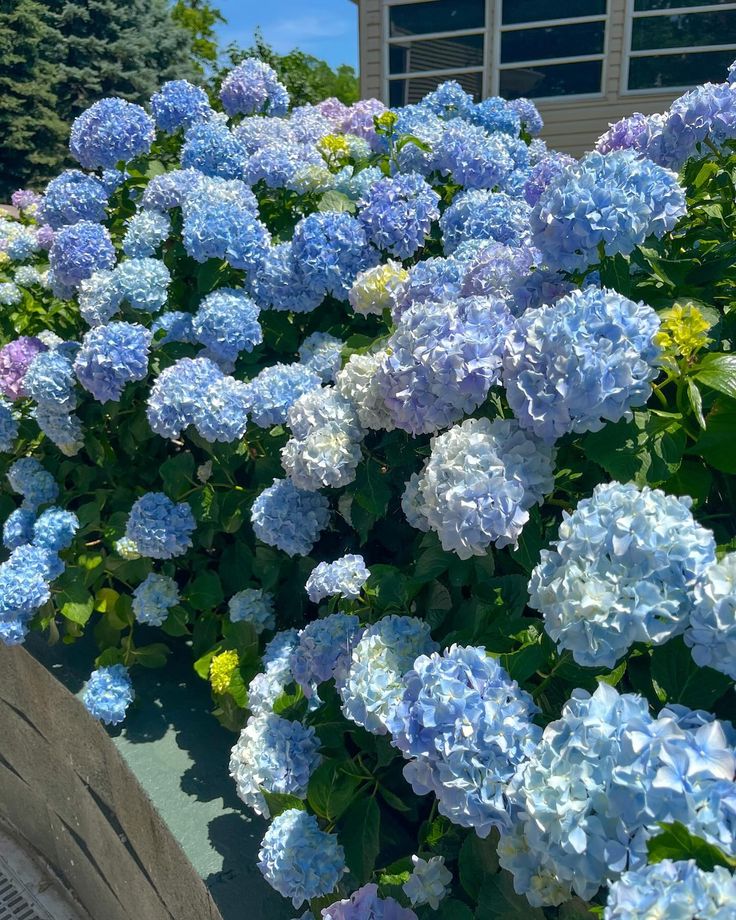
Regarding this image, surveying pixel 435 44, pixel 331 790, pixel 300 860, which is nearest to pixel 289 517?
pixel 331 790

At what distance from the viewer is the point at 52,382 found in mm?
2250

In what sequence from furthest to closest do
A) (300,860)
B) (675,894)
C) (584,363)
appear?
(300,860), (584,363), (675,894)

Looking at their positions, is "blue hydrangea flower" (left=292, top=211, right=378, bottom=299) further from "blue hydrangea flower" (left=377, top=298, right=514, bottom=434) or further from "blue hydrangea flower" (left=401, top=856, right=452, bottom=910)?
"blue hydrangea flower" (left=401, top=856, right=452, bottom=910)

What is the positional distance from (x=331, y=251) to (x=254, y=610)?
916 mm

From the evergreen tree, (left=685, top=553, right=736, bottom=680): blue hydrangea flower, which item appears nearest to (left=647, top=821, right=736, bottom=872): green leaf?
(left=685, top=553, right=736, bottom=680): blue hydrangea flower

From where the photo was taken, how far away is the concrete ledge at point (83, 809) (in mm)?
1714

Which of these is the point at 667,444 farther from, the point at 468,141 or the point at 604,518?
the point at 468,141

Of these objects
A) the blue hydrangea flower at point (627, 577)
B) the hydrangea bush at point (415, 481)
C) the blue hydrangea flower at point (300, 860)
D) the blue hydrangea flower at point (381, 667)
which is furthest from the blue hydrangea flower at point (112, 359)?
the blue hydrangea flower at point (627, 577)

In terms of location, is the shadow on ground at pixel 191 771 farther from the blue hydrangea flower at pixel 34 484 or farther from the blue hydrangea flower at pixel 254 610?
the blue hydrangea flower at pixel 34 484

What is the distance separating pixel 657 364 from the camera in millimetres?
1131

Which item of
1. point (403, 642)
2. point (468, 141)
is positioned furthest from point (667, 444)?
point (468, 141)

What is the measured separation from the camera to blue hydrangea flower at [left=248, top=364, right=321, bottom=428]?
6.03 ft

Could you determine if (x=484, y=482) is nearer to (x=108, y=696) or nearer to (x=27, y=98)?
(x=108, y=696)

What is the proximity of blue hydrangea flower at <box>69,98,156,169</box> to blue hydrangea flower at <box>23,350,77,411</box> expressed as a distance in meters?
0.75
